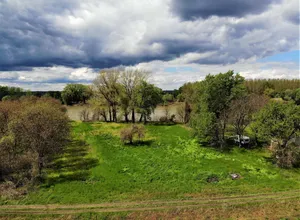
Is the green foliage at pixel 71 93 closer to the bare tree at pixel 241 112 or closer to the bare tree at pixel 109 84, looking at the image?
the bare tree at pixel 109 84

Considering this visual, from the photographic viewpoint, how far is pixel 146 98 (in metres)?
43.5

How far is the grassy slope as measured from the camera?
53.3 feet

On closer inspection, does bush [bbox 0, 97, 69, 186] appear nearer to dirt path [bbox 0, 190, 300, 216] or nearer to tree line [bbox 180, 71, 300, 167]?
dirt path [bbox 0, 190, 300, 216]

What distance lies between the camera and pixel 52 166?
72.5 ft

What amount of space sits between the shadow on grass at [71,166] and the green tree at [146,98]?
1735 centimetres

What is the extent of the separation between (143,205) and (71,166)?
10653 mm

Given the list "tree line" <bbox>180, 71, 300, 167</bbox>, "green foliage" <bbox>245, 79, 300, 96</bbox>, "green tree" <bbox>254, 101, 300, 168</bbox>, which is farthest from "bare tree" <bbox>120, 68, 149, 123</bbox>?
"green foliage" <bbox>245, 79, 300, 96</bbox>

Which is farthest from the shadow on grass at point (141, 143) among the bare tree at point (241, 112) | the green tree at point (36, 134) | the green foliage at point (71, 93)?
the green foliage at point (71, 93)

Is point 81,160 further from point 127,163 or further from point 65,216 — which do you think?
point 65,216

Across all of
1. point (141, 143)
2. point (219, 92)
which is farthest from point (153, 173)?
point (219, 92)

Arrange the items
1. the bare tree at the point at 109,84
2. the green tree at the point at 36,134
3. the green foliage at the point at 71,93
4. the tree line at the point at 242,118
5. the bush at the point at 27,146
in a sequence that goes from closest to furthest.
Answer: the bush at the point at 27,146, the green tree at the point at 36,134, the tree line at the point at 242,118, the bare tree at the point at 109,84, the green foliage at the point at 71,93

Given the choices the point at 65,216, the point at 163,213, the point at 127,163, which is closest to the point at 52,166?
the point at 127,163

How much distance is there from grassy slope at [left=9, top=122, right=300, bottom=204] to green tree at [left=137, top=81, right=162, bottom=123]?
48.6ft

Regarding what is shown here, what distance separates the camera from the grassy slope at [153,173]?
53.3 ft
